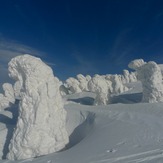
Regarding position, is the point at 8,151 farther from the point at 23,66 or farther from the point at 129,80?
the point at 129,80

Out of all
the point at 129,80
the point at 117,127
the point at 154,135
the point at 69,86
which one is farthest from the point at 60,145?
the point at 129,80

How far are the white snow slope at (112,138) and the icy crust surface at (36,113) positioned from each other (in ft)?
1.88

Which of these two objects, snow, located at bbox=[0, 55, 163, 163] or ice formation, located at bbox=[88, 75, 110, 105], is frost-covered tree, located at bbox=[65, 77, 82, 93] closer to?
ice formation, located at bbox=[88, 75, 110, 105]

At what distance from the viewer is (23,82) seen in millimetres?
11578

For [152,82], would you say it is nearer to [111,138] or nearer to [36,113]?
[111,138]

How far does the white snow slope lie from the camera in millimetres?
7059

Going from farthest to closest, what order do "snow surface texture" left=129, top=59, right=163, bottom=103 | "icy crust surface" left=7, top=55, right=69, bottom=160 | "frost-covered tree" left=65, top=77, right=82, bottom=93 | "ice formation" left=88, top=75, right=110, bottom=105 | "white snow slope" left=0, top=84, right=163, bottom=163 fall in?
"frost-covered tree" left=65, top=77, right=82, bottom=93 < "ice formation" left=88, top=75, right=110, bottom=105 < "snow surface texture" left=129, top=59, right=163, bottom=103 < "icy crust surface" left=7, top=55, right=69, bottom=160 < "white snow slope" left=0, top=84, right=163, bottom=163

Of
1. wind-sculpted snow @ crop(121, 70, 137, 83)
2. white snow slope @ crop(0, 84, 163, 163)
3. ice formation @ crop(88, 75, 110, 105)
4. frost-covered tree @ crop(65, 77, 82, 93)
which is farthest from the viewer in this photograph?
wind-sculpted snow @ crop(121, 70, 137, 83)

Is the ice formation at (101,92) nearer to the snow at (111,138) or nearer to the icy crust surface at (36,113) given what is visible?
the snow at (111,138)

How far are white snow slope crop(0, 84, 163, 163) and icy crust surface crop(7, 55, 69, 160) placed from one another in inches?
22.6

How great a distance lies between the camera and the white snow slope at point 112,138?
7059mm

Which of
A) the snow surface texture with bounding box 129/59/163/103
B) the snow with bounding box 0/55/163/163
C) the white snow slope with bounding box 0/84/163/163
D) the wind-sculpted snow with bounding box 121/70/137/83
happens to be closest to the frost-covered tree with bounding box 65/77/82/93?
the wind-sculpted snow with bounding box 121/70/137/83

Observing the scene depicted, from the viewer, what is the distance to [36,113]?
34.8ft

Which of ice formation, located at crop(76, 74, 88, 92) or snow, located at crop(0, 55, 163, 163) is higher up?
ice formation, located at crop(76, 74, 88, 92)
